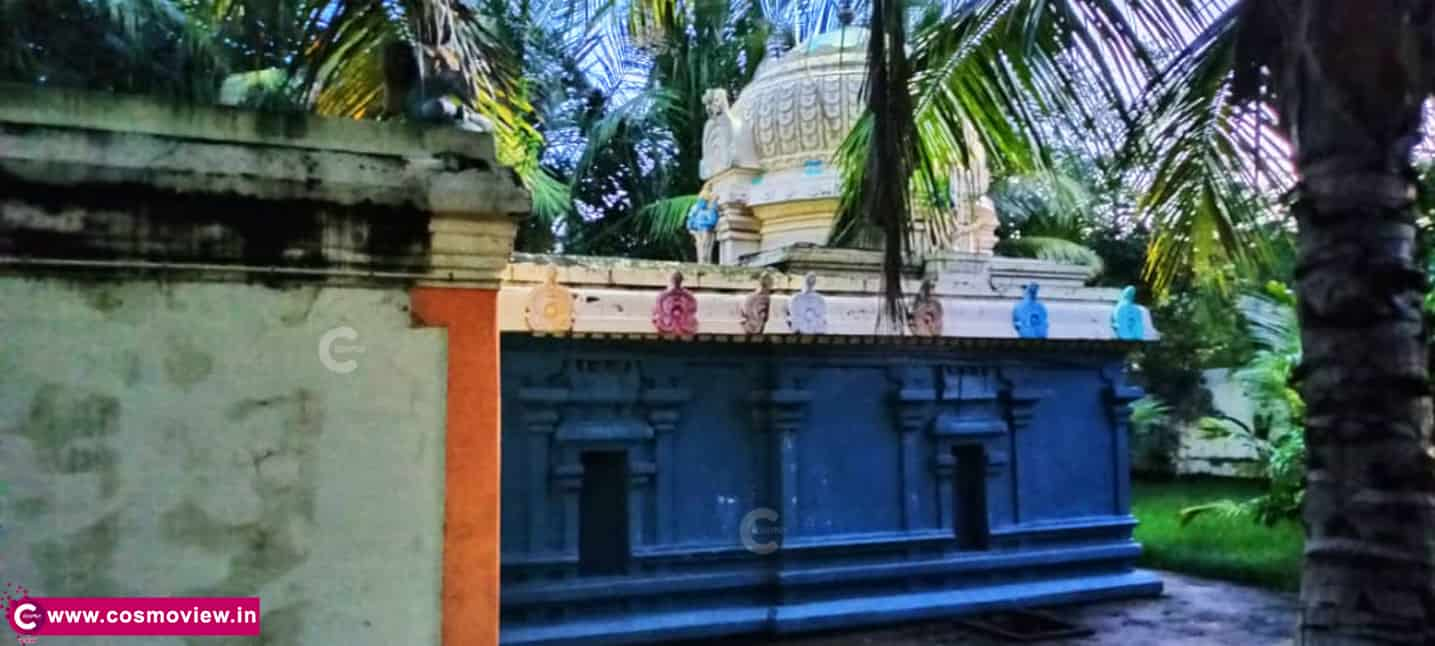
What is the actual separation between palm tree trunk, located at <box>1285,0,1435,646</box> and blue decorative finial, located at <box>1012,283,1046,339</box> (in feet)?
18.0

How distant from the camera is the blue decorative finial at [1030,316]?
29.4 feet

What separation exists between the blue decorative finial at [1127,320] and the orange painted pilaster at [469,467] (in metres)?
7.44

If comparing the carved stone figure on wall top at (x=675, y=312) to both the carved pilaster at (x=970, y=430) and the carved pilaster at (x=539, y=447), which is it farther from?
the carved pilaster at (x=970, y=430)

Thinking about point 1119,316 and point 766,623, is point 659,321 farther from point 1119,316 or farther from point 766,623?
point 1119,316

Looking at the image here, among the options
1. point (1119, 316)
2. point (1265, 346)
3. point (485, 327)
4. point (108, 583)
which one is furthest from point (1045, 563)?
point (108, 583)

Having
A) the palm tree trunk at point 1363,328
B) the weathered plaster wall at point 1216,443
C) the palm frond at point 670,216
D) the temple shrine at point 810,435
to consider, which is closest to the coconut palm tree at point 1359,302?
the palm tree trunk at point 1363,328

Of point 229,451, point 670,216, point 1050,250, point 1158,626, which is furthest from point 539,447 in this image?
point 1050,250

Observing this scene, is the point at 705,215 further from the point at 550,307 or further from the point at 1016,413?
the point at 550,307

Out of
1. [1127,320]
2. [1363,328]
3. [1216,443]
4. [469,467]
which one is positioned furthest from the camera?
[1216,443]

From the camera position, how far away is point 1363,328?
334 cm

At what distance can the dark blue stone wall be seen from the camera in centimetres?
748

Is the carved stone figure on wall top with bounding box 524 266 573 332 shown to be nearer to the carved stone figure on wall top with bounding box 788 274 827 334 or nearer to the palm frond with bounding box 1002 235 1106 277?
the carved stone figure on wall top with bounding box 788 274 827 334

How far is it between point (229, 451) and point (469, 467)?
60 cm

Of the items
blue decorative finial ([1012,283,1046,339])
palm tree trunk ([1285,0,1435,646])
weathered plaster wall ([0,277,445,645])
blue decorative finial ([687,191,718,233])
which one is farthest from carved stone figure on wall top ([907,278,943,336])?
weathered plaster wall ([0,277,445,645])
